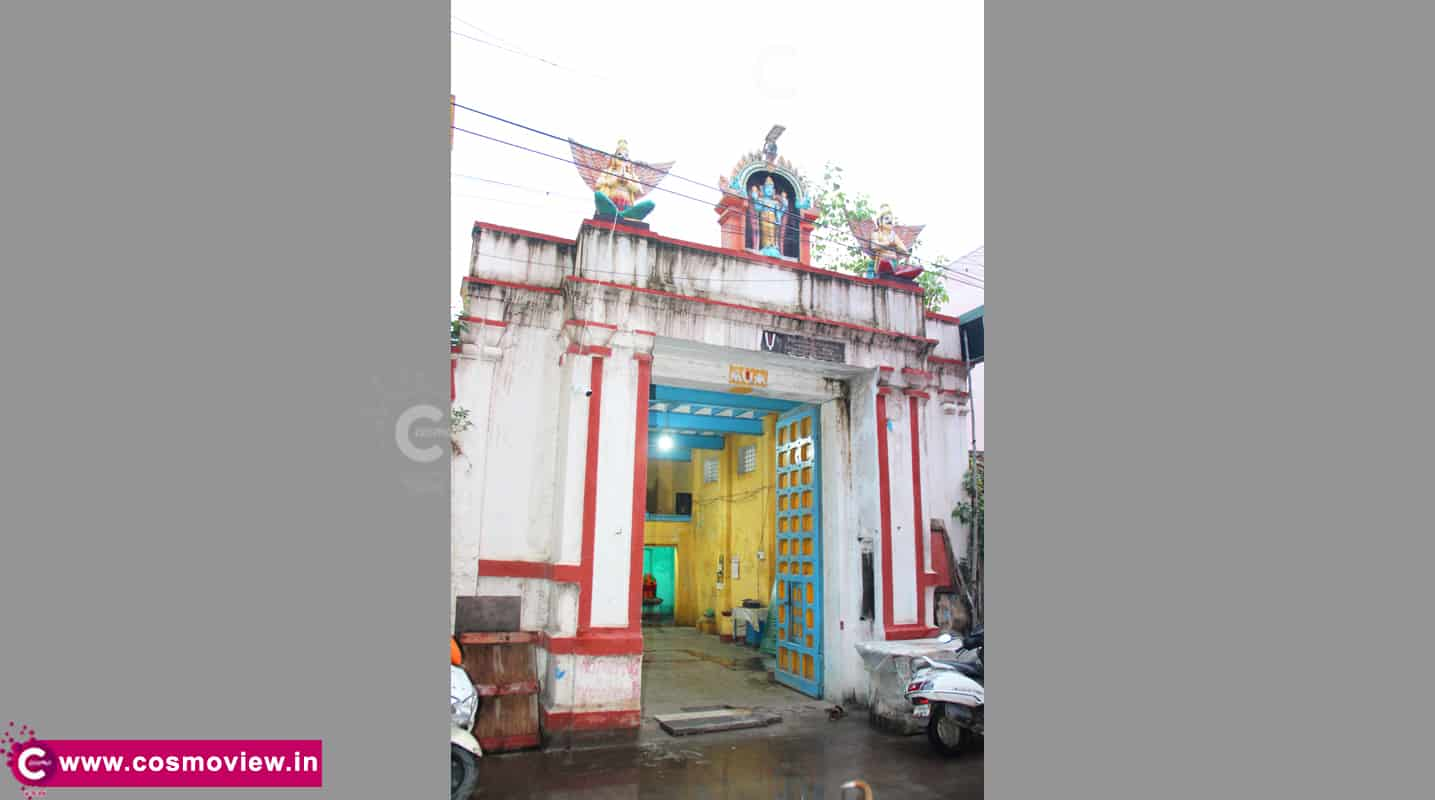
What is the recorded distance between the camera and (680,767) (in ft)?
20.2

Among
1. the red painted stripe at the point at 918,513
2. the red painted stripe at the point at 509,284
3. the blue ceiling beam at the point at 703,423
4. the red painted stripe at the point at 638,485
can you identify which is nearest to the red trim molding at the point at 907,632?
the red painted stripe at the point at 918,513

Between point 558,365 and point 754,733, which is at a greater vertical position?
point 558,365

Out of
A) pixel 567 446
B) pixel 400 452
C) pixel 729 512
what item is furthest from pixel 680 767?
pixel 729 512

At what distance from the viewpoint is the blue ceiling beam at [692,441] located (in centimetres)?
1360

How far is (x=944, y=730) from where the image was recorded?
659 cm

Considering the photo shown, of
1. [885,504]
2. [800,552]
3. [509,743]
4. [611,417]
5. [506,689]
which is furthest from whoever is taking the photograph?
[800,552]

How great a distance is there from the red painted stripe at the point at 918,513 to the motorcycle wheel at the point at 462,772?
5.32 metres

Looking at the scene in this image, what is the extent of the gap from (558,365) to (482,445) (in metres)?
1.11

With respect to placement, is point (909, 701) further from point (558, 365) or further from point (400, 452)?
point (400, 452)

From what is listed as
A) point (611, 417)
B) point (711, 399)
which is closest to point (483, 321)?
point (611, 417)

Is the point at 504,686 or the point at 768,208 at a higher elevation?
the point at 768,208

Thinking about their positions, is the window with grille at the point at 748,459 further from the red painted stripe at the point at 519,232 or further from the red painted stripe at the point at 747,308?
the red painted stripe at the point at 519,232

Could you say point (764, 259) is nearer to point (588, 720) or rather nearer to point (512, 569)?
point (512, 569)

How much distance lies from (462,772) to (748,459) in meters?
9.52
